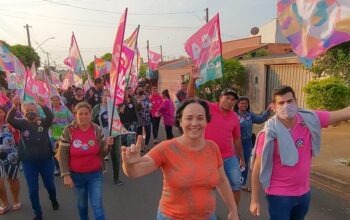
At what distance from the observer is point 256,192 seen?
2.97 m

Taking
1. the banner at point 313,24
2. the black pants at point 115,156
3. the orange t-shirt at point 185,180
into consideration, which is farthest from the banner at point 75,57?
the orange t-shirt at point 185,180

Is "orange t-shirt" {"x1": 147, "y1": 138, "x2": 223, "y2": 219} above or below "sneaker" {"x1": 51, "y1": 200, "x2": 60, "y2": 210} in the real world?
above

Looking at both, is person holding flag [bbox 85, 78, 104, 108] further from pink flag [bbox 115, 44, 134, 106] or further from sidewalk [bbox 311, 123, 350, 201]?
sidewalk [bbox 311, 123, 350, 201]

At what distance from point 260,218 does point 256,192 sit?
1.94m

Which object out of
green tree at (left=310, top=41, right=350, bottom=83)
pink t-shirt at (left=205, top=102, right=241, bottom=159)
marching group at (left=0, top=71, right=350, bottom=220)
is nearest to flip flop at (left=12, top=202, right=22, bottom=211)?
marching group at (left=0, top=71, right=350, bottom=220)

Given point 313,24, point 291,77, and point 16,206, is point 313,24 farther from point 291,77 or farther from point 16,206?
point 291,77

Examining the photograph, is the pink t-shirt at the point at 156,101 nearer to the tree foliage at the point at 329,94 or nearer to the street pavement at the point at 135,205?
the street pavement at the point at 135,205

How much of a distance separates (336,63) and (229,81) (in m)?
5.79

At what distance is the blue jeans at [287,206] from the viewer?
2.89 meters

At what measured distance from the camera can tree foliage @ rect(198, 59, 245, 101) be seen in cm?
1627

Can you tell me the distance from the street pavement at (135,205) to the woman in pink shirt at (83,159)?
0.95 meters

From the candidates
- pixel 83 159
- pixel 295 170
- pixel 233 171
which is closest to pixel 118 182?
pixel 83 159

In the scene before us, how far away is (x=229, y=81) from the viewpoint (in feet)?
54.9

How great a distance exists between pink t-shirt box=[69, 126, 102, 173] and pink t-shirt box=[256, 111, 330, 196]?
6.54ft
